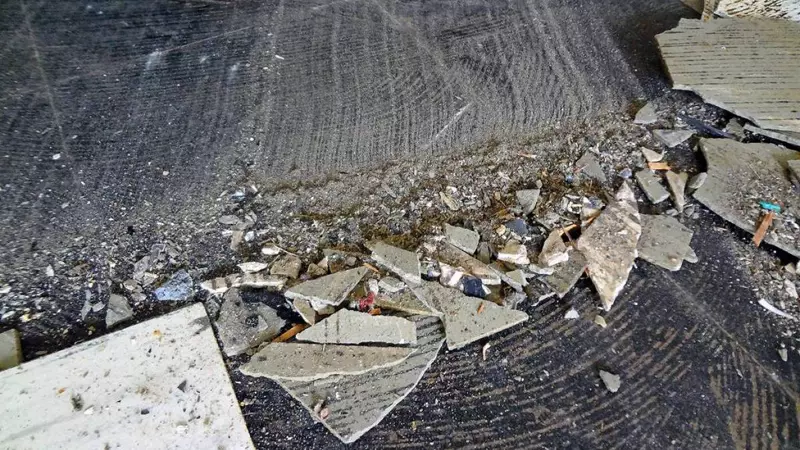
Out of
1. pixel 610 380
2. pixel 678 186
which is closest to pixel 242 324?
pixel 610 380

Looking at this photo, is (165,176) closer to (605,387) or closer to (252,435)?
(252,435)

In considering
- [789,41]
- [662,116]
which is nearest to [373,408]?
[662,116]

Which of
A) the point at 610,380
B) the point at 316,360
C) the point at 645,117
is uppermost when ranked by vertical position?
the point at 645,117

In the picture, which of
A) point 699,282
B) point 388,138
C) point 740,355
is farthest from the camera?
point 388,138

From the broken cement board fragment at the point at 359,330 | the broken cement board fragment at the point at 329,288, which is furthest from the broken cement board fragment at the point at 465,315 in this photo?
the broken cement board fragment at the point at 329,288

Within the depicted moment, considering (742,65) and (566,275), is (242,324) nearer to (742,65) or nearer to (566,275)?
(566,275)

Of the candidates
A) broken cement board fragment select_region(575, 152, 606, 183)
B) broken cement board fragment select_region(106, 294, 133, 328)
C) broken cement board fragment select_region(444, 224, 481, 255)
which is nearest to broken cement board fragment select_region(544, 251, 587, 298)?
broken cement board fragment select_region(444, 224, 481, 255)
